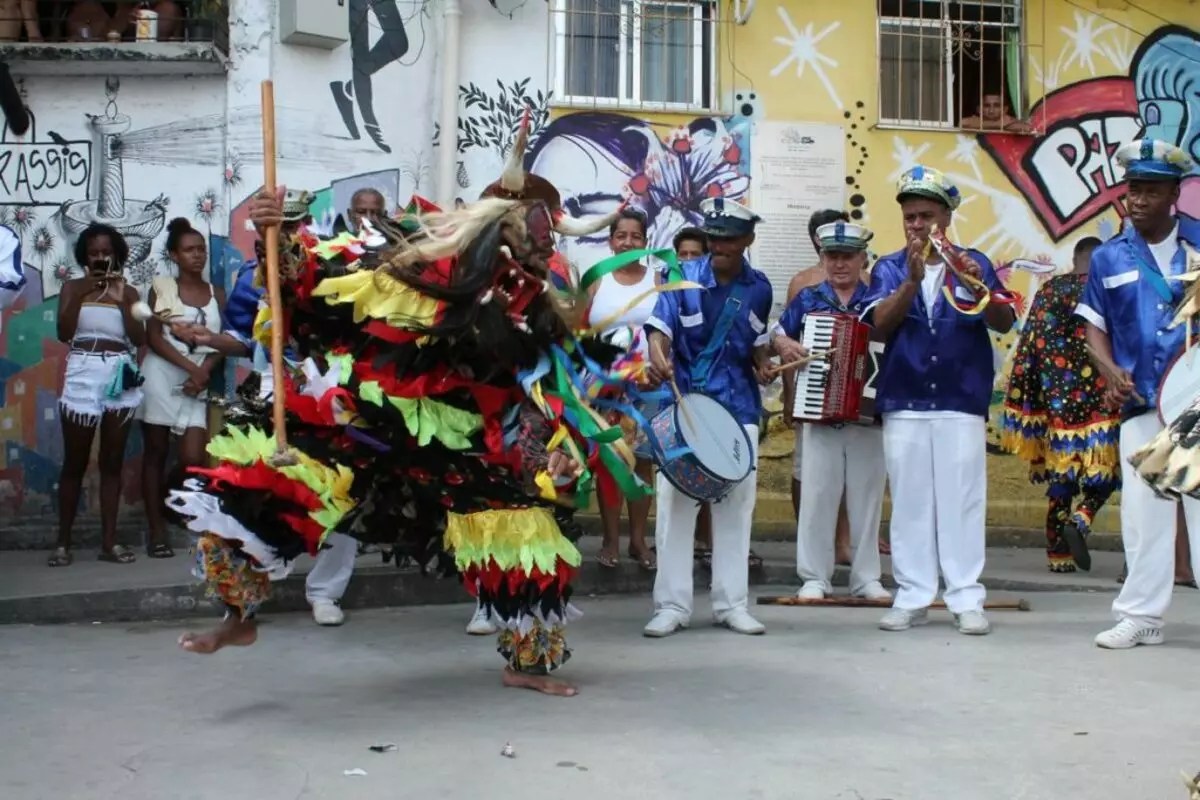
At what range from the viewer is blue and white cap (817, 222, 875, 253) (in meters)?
8.18

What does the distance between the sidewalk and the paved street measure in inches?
8.9

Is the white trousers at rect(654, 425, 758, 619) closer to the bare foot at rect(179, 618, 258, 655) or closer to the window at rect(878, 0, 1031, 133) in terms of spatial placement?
the bare foot at rect(179, 618, 258, 655)

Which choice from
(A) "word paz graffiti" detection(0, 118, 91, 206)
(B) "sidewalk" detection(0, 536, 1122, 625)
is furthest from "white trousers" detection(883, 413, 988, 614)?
(A) "word paz graffiti" detection(0, 118, 91, 206)

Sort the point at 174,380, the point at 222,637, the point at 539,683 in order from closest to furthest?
the point at 222,637 → the point at 539,683 → the point at 174,380

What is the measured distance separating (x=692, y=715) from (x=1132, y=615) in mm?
2563

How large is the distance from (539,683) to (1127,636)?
2836mm

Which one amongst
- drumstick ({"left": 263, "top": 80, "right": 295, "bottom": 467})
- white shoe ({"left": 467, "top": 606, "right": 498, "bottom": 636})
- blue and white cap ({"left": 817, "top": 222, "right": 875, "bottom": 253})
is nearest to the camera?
drumstick ({"left": 263, "top": 80, "right": 295, "bottom": 467})

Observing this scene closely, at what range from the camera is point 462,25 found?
429 inches

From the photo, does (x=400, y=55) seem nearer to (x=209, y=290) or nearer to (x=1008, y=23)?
(x=209, y=290)

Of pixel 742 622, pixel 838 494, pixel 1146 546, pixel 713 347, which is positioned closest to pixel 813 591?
pixel 838 494

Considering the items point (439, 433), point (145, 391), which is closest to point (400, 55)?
point (145, 391)

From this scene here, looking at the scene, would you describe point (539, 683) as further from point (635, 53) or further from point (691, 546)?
point (635, 53)

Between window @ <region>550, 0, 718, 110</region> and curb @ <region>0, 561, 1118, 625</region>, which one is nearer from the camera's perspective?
curb @ <region>0, 561, 1118, 625</region>

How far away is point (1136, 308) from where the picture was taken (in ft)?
22.8
